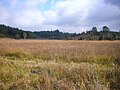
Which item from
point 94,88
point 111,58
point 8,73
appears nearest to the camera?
point 94,88

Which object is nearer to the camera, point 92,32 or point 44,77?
point 44,77

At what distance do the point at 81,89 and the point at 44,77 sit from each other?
1444 millimetres

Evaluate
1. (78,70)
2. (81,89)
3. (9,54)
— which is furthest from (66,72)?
(9,54)

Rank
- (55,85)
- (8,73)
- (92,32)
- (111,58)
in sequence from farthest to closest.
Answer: (92,32), (111,58), (8,73), (55,85)

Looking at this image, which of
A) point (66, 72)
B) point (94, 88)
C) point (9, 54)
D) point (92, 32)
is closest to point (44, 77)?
point (66, 72)

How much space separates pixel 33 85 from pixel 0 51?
38.5ft

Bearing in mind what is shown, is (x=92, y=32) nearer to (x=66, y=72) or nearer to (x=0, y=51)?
(x=0, y=51)

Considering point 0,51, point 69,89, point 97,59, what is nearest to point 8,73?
point 69,89

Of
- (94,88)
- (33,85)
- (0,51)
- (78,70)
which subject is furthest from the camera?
(0,51)

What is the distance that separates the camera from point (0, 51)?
58.9 feet

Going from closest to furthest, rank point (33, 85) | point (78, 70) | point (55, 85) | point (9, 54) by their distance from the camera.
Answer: point (55, 85) → point (33, 85) → point (78, 70) → point (9, 54)

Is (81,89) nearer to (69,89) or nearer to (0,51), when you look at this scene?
(69,89)

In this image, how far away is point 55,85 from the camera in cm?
644

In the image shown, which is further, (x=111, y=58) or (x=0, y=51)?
(x=0, y=51)
